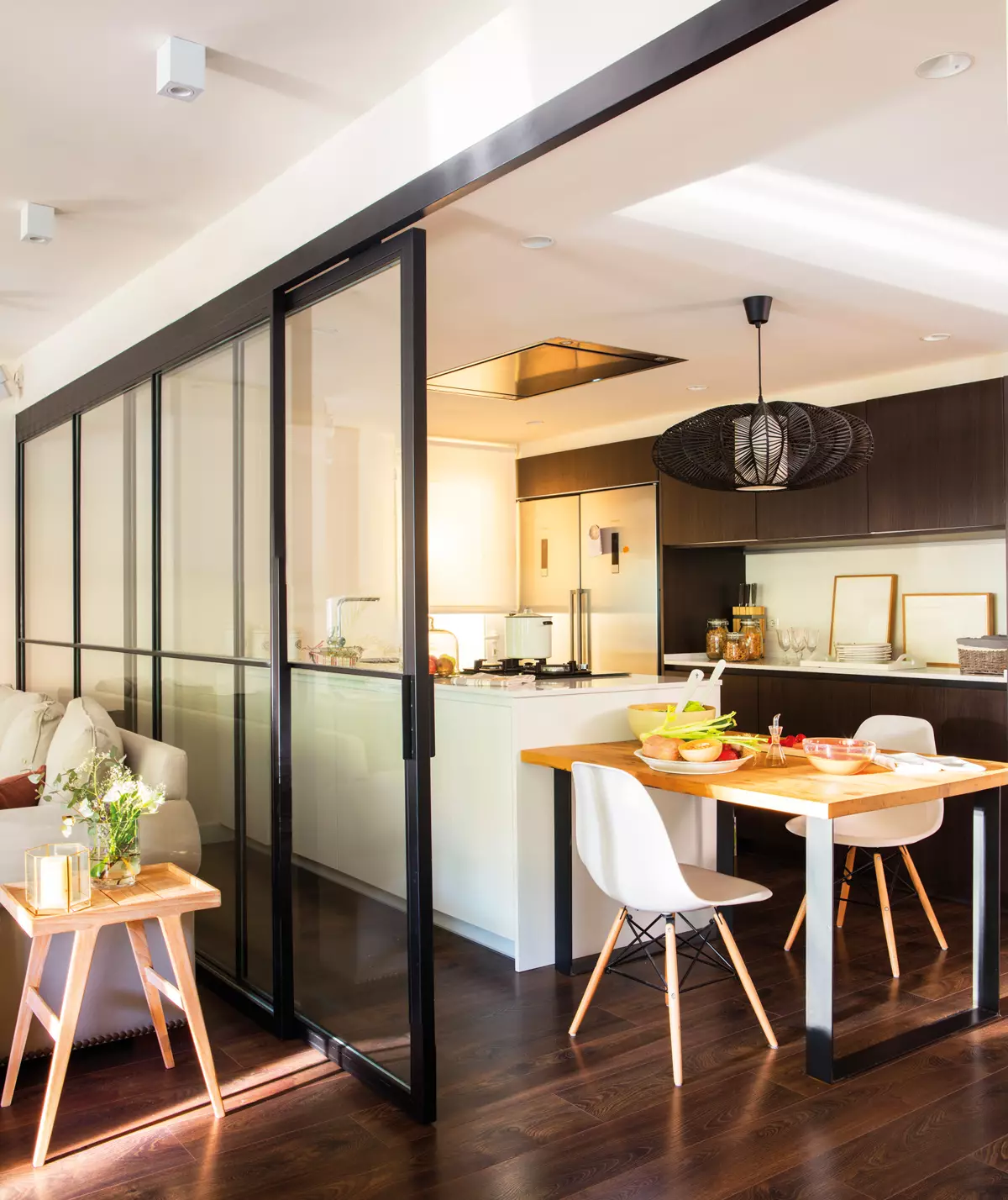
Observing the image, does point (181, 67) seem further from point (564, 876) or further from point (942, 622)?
point (942, 622)

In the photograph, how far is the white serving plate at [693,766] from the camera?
10.3 ft

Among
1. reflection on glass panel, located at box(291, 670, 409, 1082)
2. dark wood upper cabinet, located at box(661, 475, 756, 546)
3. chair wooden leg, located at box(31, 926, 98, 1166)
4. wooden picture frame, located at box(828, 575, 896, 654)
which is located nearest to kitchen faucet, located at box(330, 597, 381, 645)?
reflection on glass panel, located at box(291, 670, 409, 1082)

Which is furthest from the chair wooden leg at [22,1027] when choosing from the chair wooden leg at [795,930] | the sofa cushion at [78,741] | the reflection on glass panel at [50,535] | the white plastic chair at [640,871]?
the reflection on glass panel at [50,535]

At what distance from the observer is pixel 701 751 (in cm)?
315

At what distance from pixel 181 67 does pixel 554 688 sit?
2.31 metres

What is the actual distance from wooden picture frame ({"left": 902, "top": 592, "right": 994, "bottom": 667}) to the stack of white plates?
0.11 m

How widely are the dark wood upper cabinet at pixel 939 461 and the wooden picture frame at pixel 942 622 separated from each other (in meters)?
0.47

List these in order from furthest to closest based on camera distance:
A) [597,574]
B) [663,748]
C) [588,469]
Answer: [588,469] → [597,574] → [663,748]

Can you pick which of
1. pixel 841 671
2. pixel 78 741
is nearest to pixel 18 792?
pixel 78 741

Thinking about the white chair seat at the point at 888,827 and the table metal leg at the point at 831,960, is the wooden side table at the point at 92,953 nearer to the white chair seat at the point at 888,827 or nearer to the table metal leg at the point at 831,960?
the table metal leg at the point at 831,960

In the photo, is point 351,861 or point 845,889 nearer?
point 351,861

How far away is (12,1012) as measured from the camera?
285cm

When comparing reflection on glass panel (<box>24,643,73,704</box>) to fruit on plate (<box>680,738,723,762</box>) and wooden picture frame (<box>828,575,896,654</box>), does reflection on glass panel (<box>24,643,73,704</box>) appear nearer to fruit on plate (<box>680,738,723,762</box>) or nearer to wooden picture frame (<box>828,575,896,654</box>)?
fruit on plate (<box>680,738,723,762</box>)

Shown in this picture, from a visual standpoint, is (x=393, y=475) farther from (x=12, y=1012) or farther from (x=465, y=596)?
(x=465, y=596)
